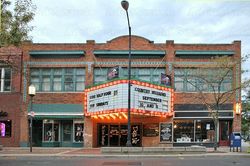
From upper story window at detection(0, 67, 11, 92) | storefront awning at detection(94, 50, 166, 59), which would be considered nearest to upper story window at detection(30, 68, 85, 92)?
upper story window at detection(0, 67, 11, 92)

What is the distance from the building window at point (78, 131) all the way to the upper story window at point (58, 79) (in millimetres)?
3074

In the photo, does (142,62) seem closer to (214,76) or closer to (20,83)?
(214,76)

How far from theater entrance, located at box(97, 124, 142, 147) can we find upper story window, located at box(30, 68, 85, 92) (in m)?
4.57

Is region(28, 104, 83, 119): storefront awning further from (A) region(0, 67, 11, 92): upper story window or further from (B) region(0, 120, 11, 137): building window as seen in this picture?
(A) region(0, 67, 11, 92): upper story window

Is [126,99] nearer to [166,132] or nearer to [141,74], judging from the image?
[141,74]

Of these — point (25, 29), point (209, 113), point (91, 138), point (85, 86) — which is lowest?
point (91, 138)

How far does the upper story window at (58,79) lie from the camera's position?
38125 millimetres

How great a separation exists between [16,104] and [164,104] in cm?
1351

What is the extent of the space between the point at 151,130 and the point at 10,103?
42.6ft

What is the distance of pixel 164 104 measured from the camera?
3494 cm

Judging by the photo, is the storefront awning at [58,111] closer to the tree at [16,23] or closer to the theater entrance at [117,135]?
the theater entrance at [117,135]

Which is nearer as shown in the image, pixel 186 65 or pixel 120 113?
pixel 120 113

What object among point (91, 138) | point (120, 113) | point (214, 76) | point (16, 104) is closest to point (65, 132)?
point (91, 138)

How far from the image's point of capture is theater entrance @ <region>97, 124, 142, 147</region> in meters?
38.5
